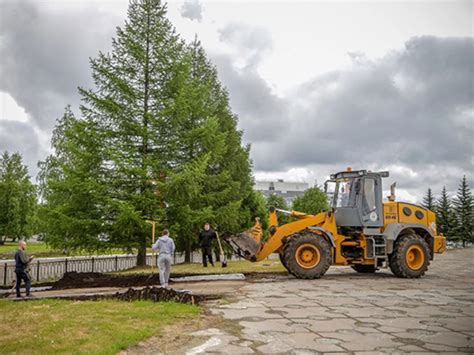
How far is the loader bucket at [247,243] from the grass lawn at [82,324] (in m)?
5.49

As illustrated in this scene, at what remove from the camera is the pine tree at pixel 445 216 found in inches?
1994

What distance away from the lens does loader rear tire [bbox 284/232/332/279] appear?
1316cm

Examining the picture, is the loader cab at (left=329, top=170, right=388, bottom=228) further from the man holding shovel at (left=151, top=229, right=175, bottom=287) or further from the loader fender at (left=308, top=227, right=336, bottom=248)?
the man holding shovel at (left=151, top=229, right=175, bottom=287)

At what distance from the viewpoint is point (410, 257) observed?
1445cm

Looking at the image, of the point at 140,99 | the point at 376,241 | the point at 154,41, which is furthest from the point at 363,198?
the point at 154,41

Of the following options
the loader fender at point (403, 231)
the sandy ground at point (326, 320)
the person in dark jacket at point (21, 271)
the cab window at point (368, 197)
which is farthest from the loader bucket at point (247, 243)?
the person in dark jacket at point (21, 271)

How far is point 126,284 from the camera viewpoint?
42.5 feet

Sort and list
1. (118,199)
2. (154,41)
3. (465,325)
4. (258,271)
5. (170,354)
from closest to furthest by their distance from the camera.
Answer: (170,354) < (465,325) < (258,271) < (118,199) < (154,41)

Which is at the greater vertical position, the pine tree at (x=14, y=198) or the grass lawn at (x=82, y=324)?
the pine tree at (x=14, y=198)

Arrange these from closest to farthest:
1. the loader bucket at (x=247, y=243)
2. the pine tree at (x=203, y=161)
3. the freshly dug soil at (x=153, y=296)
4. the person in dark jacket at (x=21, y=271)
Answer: the freshly dug soil at (x=153, y=296)
the person in dark jacket at (x=21, y=271)
the loader bucket at (x=247, y=243)
the pine tree at (x=203, y=161)

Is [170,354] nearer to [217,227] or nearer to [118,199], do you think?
[118,199]

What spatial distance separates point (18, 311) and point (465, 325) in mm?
8302

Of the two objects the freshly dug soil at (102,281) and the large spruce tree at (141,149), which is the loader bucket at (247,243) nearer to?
the freshly dug soil at (102,281)

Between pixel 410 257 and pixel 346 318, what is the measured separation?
7446 mm
